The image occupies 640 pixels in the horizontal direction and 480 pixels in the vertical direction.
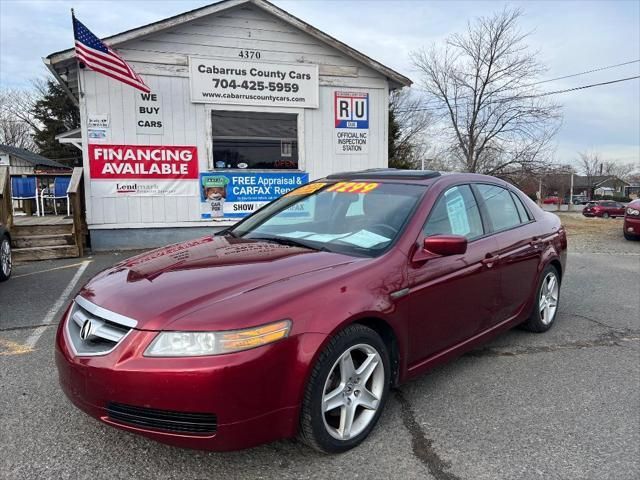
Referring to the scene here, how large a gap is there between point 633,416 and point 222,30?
935cm

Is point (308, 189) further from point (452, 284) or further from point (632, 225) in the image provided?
point (632, 225)

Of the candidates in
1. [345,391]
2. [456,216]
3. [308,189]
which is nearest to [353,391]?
[345,391]

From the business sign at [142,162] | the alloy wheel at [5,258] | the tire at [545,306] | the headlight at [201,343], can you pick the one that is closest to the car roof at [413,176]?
the tire at [545,306]

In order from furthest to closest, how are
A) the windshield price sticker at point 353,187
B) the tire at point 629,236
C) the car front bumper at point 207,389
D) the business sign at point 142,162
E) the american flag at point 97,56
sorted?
the tire at point 629,236 → the business sign at point 142,162 → the american flag at point 97,56 → the windshield price sticker at point 353,187 → the car front bumper at point 207,389

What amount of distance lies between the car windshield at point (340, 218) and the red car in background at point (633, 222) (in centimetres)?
1133

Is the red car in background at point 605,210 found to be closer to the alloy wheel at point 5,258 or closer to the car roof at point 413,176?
the car roof at point 413,176

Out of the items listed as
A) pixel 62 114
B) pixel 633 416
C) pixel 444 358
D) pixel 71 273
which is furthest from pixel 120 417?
pixel 62 114

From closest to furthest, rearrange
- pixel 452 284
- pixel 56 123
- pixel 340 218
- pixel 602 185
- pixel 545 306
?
1. pixel 452 284
2. pixel 340 218
3. pixel 545 306
4. pixel 56 123
5. pixel 602 185

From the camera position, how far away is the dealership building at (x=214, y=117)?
9.25 metres

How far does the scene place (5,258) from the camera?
686cm

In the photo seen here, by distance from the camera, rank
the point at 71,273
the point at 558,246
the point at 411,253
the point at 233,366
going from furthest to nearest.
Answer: the point at 71,273
the point at 558,246
the point at 411,253
the point at 233,366

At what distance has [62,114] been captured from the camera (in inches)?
1473

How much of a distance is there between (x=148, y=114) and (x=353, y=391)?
8222 mm

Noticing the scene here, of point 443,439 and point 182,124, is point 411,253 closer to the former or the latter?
point 443,439
